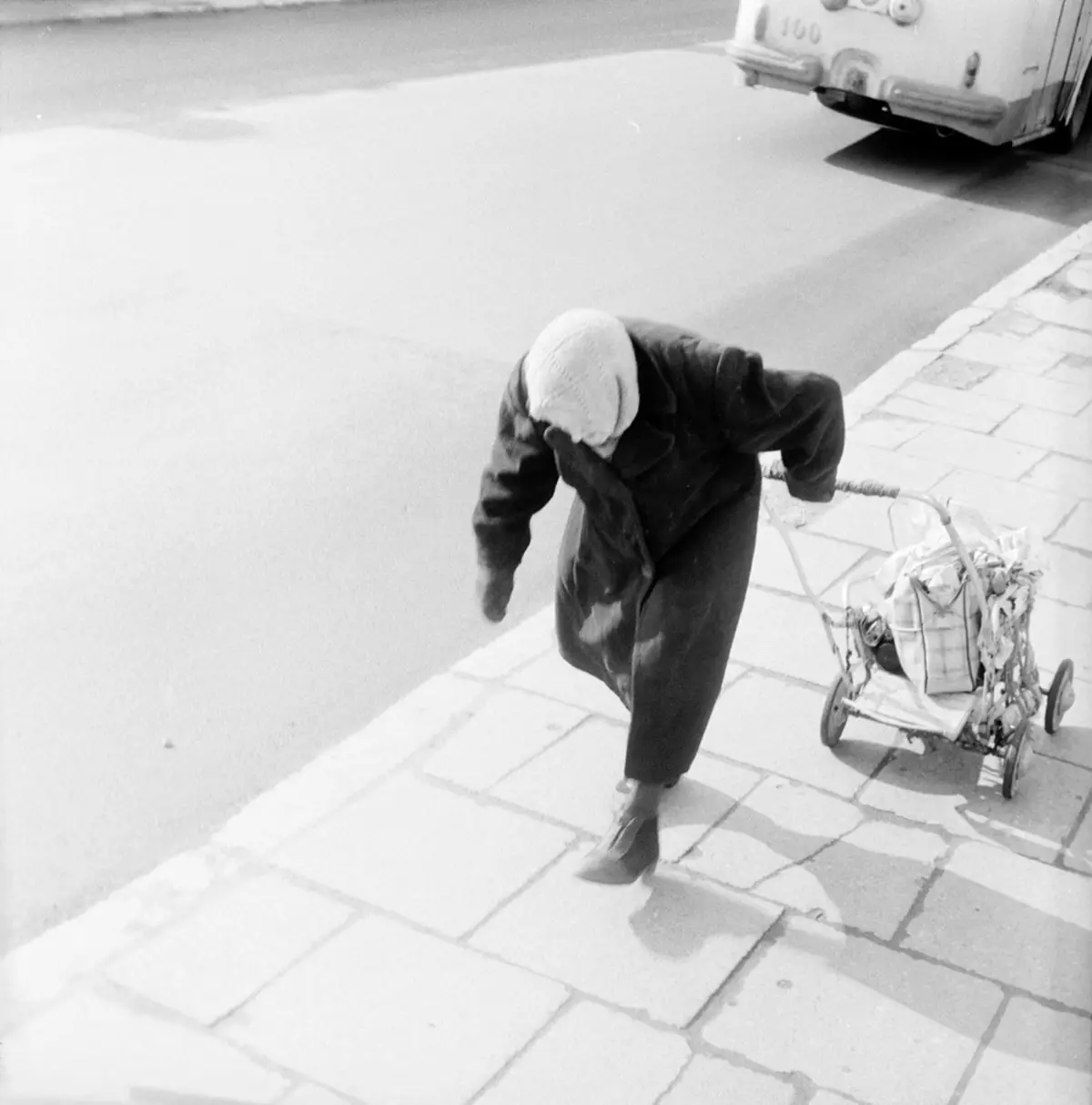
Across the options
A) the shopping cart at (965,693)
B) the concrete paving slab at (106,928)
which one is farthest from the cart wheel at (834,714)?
the concrete paving slab at (106,928)

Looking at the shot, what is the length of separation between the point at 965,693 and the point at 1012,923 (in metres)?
0.71

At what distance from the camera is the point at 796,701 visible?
4742 mm

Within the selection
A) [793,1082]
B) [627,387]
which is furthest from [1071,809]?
[627,387]

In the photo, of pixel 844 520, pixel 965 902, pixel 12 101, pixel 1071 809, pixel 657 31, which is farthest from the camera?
pixel 657 31

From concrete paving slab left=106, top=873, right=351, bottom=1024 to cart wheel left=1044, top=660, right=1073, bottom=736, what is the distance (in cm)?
214

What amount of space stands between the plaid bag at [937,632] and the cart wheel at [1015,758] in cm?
17

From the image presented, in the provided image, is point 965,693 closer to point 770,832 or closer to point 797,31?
point 770,832

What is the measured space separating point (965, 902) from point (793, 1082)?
0.83 m

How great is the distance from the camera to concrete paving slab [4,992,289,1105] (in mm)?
3207

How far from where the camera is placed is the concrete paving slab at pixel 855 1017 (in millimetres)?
3307

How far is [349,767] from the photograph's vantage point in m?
4.35

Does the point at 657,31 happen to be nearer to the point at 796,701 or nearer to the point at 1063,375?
the point at 1063,375

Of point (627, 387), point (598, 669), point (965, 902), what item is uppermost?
point (627, 387)

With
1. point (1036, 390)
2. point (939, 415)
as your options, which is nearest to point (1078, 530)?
point (939, 415)
